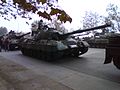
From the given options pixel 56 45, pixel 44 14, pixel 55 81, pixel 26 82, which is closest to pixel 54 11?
pixel 44 14

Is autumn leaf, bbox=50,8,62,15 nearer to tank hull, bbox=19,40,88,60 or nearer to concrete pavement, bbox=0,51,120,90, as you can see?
concrete pavement, bbox=0,51,120,90

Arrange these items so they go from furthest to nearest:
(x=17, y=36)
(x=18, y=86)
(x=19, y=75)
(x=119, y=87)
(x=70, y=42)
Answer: (x=17, y=36) → (x=70, y=42) → (x=19, y=75) → (x=18, y=86) → (x=119, y=87)

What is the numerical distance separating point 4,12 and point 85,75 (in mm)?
4044

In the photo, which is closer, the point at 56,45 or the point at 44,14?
the point at 44,14

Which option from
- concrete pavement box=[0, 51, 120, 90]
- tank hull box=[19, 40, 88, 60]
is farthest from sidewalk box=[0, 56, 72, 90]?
tank hull box=[19, 40, 88, 60]

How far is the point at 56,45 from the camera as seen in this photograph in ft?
51.8

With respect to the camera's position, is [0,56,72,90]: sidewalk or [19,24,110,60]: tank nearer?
[0,56,72,90]: sidewalk

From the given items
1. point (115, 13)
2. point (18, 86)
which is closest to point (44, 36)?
point (18, 86)

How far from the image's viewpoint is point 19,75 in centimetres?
1170

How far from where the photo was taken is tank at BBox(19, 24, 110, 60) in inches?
632

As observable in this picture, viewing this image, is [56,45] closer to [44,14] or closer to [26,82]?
[26,82]

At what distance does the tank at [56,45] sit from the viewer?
16062 mm

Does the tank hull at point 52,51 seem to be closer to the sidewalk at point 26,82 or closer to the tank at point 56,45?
the tank at point 56,45

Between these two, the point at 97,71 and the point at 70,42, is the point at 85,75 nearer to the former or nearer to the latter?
the point at 97,71
